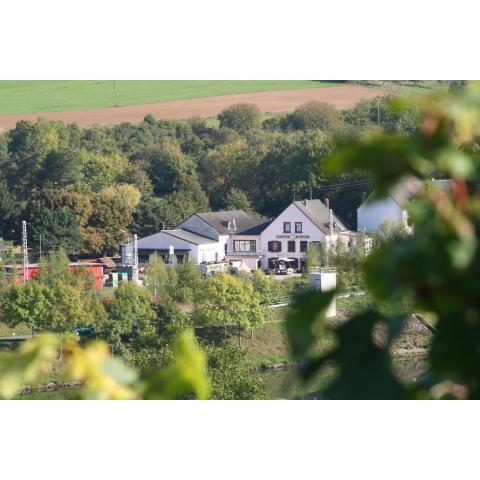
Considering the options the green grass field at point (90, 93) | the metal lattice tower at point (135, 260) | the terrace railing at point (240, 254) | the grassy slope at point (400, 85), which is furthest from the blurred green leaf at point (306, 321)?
the terrace railing at point (240, 254)

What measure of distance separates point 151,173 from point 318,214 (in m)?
1.69

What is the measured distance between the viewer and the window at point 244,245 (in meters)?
11.1

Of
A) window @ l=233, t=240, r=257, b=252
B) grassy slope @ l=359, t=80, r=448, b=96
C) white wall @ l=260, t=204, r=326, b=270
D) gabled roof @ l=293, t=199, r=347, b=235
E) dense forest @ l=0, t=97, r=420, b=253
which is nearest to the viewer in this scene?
grassy slope @ l=359, t=80, r=448, b=96

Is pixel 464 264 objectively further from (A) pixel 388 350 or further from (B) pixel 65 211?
(B) pixel 65 211

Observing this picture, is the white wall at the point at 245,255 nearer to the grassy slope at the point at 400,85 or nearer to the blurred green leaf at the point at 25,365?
the grassy slope at the point at 400,85

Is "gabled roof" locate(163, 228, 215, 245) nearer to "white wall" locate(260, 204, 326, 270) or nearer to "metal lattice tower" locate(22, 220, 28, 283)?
"white wall" locate(260, 204, 326, 270)

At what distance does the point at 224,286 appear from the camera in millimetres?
10047

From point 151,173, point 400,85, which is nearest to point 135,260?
point 151,173

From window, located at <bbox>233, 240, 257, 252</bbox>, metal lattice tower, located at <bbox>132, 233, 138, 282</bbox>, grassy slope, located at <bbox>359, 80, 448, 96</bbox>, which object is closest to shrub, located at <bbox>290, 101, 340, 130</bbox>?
grassy slope, located at <bbox>359, 80, 448, 96</bbox>

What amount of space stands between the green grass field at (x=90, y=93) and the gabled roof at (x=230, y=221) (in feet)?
5.14

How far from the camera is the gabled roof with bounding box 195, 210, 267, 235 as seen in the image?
1070 centimetres

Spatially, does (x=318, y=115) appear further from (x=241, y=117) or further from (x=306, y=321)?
(x=306, y=321)

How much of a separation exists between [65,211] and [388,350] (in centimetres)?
1000

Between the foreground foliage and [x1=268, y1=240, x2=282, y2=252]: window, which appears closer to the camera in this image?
the foreground foliage
